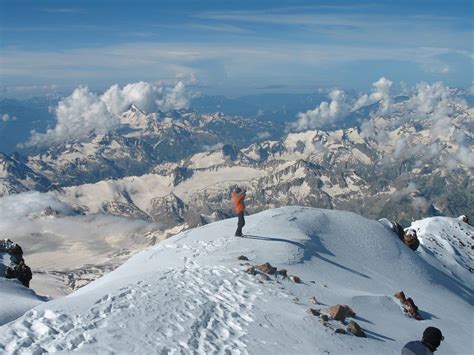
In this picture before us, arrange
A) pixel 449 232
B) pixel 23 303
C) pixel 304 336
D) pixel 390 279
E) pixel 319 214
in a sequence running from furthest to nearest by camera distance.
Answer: pixel 449 232, pixel 319 214, pixel 390 279, pixel 23 303, pixel 304 336

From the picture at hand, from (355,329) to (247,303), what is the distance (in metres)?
5.31

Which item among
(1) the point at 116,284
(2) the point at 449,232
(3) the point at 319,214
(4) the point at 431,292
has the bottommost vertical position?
(2) the point at 449,232

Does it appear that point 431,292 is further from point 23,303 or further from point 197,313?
point 23,303

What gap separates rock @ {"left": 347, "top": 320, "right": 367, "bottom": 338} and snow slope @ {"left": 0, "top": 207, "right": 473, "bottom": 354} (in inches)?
19.3

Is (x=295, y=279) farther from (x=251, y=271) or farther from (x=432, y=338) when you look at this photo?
(x=432, y=338)

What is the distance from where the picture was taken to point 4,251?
4412cm

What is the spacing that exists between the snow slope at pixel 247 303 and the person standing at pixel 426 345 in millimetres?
6529

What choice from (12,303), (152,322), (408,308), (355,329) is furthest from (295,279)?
(12,303)

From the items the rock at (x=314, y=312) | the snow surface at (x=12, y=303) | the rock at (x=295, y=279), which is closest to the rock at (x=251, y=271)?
the rock at (x=295, y=279)

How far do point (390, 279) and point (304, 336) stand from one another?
20.6m

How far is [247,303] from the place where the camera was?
75.4 ft

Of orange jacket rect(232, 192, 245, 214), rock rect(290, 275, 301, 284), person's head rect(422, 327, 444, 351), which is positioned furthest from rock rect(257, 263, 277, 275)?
person's head rect(422, 327, 444, 351)

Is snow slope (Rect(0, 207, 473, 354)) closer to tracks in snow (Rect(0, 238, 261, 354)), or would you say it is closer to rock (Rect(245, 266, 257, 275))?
tracks in snow (Rect(0, 238, 261, 354))

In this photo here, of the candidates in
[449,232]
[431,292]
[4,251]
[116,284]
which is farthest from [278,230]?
[449,232]
